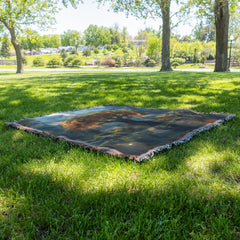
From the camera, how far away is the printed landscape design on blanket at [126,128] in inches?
101

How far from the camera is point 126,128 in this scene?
3.29m

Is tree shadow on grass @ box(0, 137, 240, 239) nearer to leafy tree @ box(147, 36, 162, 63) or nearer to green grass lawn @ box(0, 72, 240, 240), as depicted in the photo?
green grass lawn @ box(0, 72, 240, 240)

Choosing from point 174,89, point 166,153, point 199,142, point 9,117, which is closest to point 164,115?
point 199,142

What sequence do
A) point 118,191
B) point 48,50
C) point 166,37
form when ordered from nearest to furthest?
point 118,191 → point 166,37 → point 48,50

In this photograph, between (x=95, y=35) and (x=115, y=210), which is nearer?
(x=115, y=210)

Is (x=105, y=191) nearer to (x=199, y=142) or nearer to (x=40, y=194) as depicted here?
(x=40, y=194)

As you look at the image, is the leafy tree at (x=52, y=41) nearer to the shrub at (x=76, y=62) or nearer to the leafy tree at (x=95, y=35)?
the leafy tree at (x=95, y=35)

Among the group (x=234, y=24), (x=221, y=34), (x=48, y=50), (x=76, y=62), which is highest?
(x=48, y=50)

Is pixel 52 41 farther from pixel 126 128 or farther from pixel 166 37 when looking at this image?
pixel 126 128

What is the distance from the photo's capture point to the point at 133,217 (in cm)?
147

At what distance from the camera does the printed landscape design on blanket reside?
2570 mm

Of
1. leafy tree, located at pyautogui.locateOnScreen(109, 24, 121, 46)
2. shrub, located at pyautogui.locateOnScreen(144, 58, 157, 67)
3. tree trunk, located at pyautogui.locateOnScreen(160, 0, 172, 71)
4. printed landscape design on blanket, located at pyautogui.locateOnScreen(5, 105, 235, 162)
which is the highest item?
leafy tree, located at pyautogui.locateOnScreen(109, 24, 121, 46)

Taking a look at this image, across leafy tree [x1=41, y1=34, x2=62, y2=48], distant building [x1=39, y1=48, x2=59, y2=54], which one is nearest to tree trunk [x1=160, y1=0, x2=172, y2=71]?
leafy tree [x1=41, y1=34, x2=62, y2=48]

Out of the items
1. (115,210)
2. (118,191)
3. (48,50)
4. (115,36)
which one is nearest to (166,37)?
(118,191)
